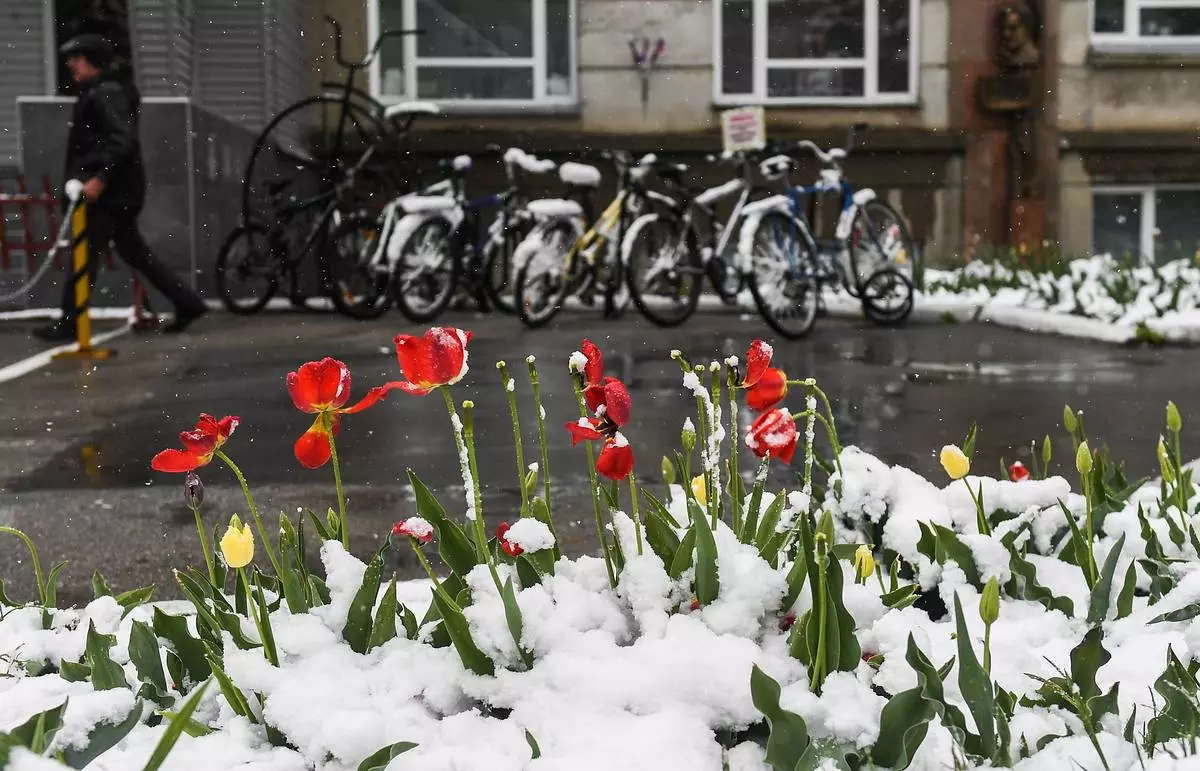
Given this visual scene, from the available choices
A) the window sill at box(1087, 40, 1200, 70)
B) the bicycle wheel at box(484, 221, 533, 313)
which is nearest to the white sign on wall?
the bicycle wheel at box(484, 221, 533, 313)

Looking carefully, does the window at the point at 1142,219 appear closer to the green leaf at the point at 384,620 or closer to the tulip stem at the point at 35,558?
the tulip stem at the point at 35,558

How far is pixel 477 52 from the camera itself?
15203 millimetres

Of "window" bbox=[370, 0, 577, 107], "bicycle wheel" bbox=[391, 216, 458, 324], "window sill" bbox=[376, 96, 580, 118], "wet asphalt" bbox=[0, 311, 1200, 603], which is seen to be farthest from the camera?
"window" bbox=[370, 0, 577, 107]

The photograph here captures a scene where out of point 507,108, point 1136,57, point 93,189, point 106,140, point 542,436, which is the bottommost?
point 542,436

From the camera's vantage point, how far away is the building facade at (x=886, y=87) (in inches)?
583

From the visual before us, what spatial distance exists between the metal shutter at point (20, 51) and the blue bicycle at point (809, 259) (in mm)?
6842

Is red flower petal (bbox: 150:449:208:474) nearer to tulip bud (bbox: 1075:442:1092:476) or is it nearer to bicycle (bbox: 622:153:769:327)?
tulip bud (bbox: 1075:442:1092:476)

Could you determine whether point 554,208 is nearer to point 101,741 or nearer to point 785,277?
point 785,277

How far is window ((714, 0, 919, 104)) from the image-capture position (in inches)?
602

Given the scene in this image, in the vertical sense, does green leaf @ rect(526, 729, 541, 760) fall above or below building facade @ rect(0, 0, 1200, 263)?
below

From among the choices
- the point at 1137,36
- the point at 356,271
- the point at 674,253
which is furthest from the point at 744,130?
the point at 1137,36

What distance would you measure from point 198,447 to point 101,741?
434 mm

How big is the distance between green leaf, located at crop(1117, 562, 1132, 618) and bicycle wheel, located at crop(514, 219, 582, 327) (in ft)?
26.0

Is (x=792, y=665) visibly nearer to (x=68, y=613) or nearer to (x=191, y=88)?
(x=68, y=613)
